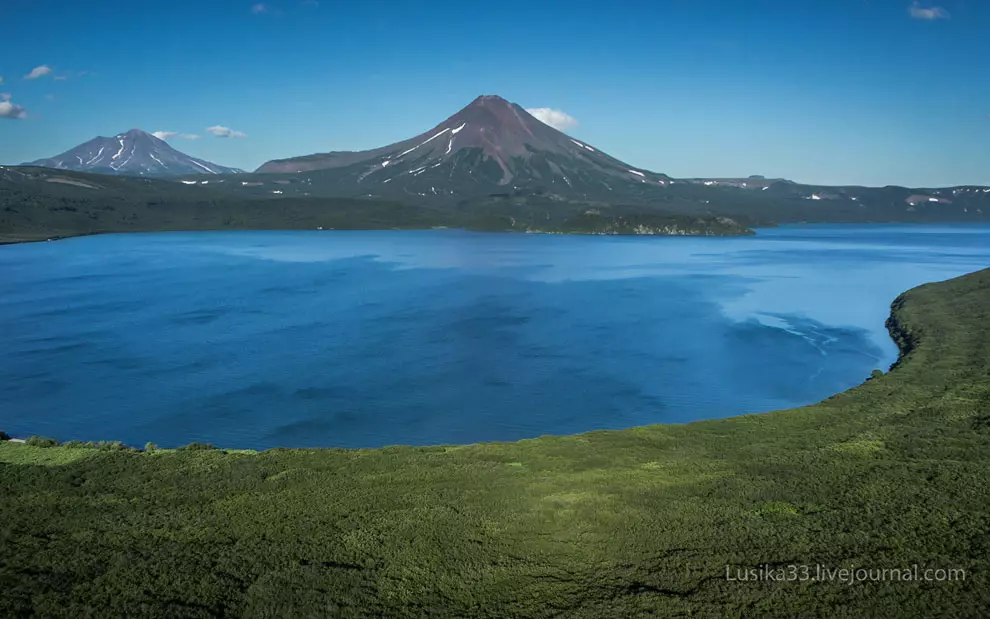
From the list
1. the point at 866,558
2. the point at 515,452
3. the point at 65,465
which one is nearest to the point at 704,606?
the point at 866,558

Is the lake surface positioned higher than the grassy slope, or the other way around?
the grassy slope

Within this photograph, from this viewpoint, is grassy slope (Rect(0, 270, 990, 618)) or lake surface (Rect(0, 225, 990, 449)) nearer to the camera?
grassy slope (Rect(0, 270, 990, 618))

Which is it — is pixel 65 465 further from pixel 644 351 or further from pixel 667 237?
pixel 667 237

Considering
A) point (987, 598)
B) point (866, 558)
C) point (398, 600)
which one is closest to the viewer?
point (987, 598)

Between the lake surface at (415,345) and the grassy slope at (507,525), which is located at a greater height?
the grassy slope at (507,525)

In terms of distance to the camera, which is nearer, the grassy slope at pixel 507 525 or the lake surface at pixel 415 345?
the grassy slope at pixel 507 525
